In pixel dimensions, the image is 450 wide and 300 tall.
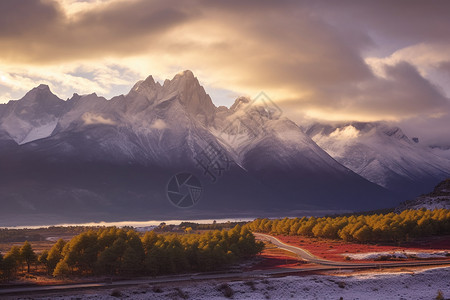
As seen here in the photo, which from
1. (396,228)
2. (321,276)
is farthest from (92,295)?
(396,228)

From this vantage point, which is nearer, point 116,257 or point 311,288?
point 311,288

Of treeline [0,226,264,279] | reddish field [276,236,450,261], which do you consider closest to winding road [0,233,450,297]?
treeline [0,226,264,279]

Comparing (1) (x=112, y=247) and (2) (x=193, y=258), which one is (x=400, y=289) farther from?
(1) (x=112, y=247)

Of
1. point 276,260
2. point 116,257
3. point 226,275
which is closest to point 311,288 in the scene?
point 226,275

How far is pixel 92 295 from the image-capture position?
336 ft

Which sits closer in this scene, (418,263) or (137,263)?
(137,263)

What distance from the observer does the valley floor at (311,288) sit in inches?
4215

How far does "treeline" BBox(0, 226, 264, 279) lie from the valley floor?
1497 cm

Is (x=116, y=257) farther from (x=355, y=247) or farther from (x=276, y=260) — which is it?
(x=355, y=247)

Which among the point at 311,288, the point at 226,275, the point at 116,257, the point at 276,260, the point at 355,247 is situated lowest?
the point at 311,288

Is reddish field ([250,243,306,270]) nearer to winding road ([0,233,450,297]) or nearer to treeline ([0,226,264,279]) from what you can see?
winding road ([0,233,450,297])

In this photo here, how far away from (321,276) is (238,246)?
36592mm

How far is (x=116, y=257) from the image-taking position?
4993 inches

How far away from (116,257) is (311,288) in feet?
147
